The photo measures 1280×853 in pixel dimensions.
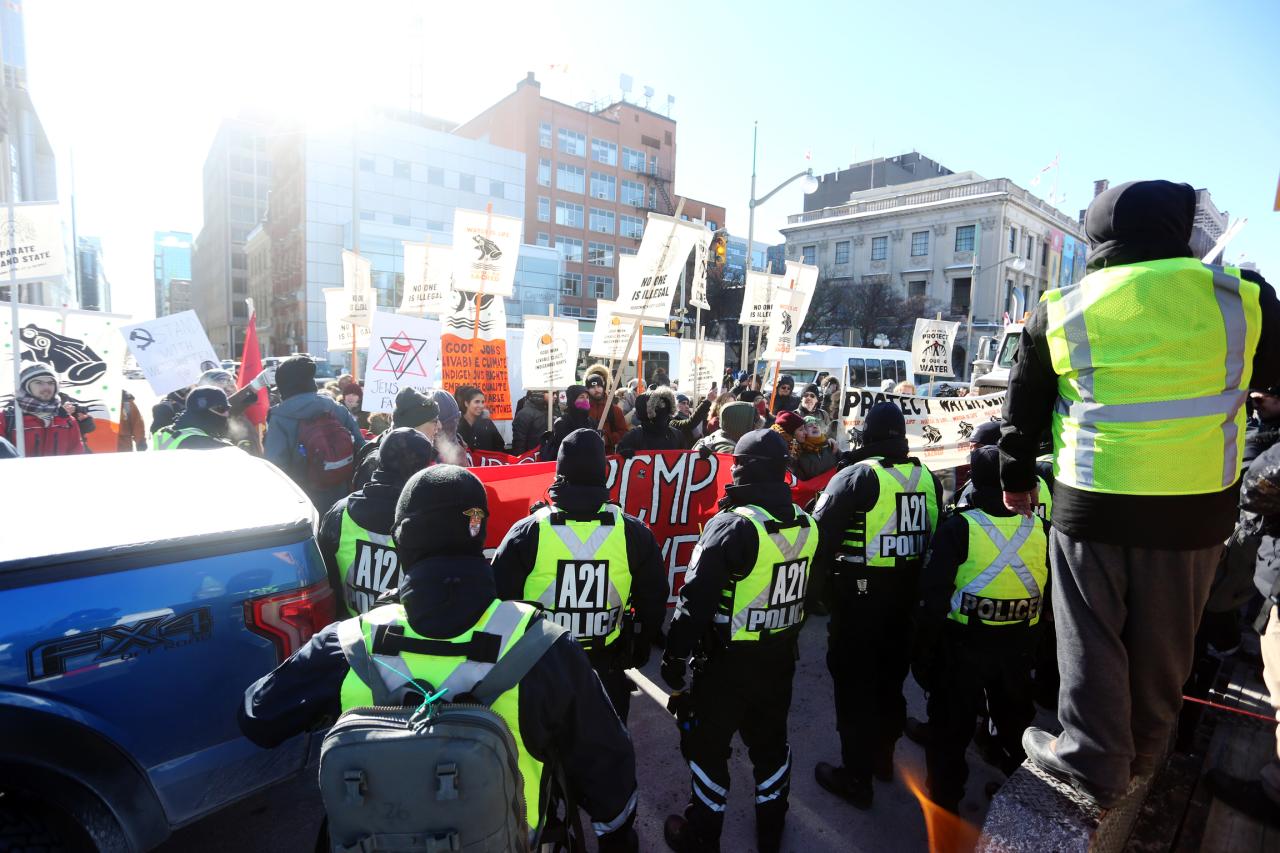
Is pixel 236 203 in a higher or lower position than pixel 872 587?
higher

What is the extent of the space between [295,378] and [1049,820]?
510cm

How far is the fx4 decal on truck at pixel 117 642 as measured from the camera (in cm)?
201

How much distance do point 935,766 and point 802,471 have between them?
9.51 feet

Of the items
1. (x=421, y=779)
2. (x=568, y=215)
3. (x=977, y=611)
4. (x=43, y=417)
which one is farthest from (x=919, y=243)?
(x=421, y=779)

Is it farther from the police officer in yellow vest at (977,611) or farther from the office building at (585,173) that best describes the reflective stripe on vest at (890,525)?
the office building at (585,173)

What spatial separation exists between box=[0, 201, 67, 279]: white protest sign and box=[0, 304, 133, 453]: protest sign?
1.18 feet

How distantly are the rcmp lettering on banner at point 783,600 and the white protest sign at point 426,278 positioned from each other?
7.46 m

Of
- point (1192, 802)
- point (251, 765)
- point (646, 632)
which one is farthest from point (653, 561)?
point (1192, 802)

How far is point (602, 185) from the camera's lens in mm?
65375

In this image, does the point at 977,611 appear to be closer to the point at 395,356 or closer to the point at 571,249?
the point at 395,356

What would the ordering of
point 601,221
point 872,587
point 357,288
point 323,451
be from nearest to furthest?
point 872,587
point 323,451
point 357,288
point 601,221

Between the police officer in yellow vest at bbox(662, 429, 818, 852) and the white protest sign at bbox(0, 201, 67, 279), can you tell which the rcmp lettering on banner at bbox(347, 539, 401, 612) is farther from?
the white protest sign at bbox(0, 201, 67, 279)

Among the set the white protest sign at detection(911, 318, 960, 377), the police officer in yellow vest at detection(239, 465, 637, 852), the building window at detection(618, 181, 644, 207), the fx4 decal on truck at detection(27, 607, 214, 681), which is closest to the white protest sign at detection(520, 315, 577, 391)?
the fx4 decal on truck at detection(27, 607, 214, 681)

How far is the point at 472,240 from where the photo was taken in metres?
8.27
